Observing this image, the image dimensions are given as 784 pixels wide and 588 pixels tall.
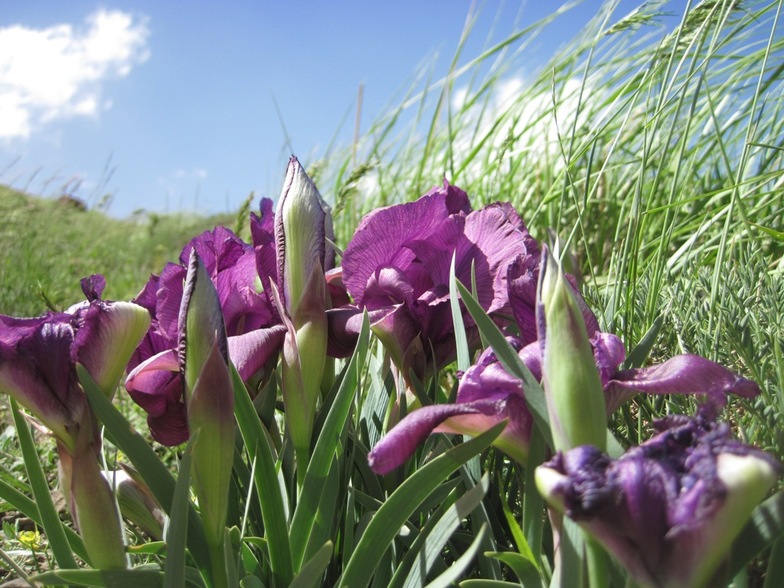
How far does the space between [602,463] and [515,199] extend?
2518 millimetres

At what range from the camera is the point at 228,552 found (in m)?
0.79

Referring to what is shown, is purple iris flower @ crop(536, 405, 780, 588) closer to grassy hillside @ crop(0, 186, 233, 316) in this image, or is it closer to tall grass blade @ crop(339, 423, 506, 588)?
tall grass blade @ crop(339, 423, 506, 588)

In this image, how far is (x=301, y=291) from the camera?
0.90 m

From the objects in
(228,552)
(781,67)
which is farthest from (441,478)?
(781,67)

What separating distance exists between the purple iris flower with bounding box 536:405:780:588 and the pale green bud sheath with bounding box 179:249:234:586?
34cm

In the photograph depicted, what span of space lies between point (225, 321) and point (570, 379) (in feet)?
2.04

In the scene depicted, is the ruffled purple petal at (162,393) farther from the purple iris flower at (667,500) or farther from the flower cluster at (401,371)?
the purple iris flower at (667,500)

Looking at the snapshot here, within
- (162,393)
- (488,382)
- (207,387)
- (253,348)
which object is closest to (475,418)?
(488,382)

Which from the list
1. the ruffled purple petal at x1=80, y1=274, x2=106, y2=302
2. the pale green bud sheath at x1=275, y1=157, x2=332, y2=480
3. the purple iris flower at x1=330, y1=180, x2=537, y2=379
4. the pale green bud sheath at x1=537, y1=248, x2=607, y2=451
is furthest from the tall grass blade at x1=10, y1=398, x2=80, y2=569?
the pale green bud sheath at x1=537, y1=248, x2=607, y2=451

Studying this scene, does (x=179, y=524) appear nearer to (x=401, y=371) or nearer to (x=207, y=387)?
(x=207, y=387)

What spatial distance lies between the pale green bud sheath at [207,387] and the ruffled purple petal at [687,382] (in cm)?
39

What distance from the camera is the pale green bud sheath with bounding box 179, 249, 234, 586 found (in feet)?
2.33

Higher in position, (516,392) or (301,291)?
(301,291)

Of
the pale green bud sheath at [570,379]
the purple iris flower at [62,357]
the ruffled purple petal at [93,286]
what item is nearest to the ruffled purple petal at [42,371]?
the purple iris flower at [62,357]
